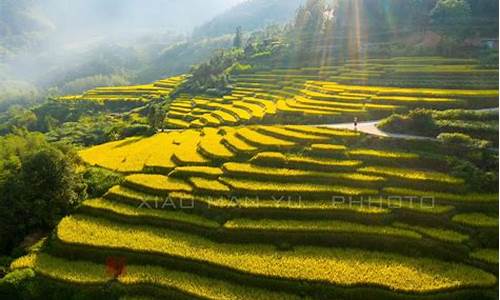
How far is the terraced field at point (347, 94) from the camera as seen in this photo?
1059 inches

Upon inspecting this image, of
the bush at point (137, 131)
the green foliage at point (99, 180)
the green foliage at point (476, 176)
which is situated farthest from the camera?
the bush at point (137, 131)

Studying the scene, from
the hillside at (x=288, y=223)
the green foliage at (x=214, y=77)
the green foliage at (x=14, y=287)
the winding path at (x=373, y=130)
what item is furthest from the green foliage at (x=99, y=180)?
the green foliage at (x=214, y=77)

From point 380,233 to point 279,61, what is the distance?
39643mm

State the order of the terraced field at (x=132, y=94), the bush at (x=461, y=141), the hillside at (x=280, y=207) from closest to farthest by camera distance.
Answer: the hillside at (x=280, y=207), the bush at (x=461, y=141), the terraced field at (x=132, y=94)

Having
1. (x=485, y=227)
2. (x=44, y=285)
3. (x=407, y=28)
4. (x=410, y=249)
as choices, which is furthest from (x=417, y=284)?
(x=407, y=28)

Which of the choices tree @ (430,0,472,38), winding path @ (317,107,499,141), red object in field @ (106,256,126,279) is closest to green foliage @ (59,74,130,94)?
tree @ (430,0,472,38)

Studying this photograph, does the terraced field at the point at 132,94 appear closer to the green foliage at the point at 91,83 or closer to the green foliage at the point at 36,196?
the green foliage at the point at 36,196

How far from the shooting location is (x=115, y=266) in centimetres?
1562

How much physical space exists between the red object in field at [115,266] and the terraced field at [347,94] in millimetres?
15953

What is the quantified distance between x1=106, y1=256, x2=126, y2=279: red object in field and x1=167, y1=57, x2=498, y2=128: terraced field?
628 inches

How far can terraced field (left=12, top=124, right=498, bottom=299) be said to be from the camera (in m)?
13.7

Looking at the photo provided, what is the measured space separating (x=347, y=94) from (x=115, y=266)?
21594 millimetres

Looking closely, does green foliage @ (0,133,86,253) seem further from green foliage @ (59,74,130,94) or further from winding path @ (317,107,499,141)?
green foliage @ (59,74,130,94)

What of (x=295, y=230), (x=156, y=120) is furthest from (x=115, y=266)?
(x=156, y=120)
